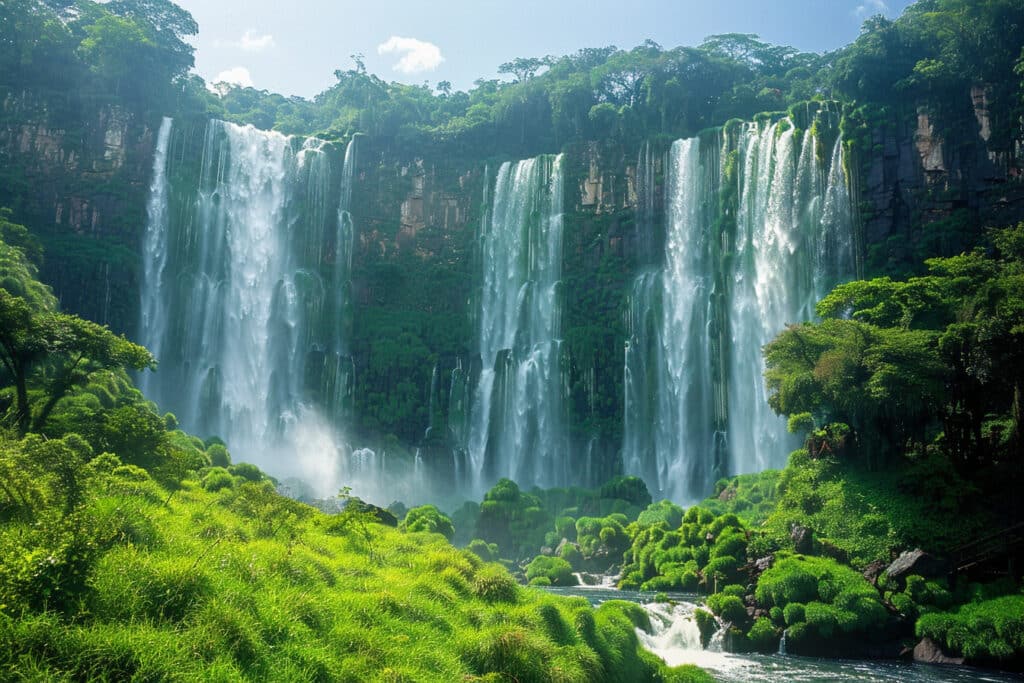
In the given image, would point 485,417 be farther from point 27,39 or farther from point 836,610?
point 27,39

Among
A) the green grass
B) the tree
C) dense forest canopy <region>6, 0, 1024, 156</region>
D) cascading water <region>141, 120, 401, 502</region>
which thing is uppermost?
dense forest canopy <region>6, 0, 1024, 156</region>

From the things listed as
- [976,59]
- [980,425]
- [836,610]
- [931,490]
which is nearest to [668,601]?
[836,610]

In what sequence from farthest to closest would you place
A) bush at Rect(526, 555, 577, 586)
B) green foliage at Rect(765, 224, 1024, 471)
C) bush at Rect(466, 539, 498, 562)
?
bush at Rect(466, 539, 498, 562)
bush at Rect(526, 555, 577, 586)
green foliage at Rect(765, 224, 1024, 471)

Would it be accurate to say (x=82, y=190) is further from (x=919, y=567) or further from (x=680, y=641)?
(x=919, y=567)

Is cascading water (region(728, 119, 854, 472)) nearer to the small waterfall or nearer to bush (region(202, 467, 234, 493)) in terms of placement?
the small waterfall

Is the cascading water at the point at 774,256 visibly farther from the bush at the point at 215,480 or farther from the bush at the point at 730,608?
the bush at the point at 215,480

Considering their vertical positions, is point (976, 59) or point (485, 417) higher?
point (976, 59)

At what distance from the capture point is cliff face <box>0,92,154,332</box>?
141ft

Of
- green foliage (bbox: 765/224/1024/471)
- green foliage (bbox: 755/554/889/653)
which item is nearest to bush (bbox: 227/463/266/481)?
green foliage (bbox: 755/554/889/653)

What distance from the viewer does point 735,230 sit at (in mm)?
43531

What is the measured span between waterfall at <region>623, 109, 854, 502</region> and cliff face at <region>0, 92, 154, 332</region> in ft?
95.5

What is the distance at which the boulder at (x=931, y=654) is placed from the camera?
55.4ft

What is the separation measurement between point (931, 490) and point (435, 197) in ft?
123

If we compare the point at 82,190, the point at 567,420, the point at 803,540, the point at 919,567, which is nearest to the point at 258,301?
the point at 82,190
